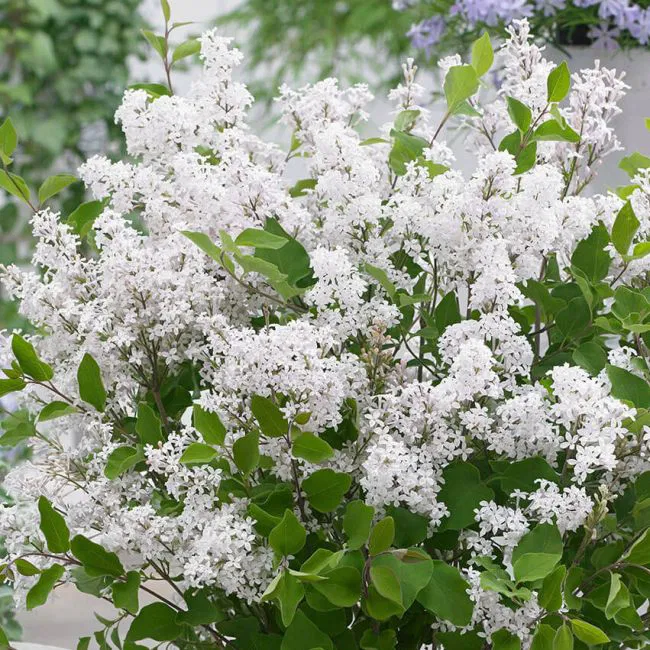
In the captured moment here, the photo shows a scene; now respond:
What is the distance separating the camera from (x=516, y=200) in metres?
0.54

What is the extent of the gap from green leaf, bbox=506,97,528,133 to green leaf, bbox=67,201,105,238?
23 centimetres

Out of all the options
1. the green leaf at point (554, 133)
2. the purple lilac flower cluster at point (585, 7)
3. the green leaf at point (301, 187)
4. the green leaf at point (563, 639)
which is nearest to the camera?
the green leaf at point (563, 639)

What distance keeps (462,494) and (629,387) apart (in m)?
0.09

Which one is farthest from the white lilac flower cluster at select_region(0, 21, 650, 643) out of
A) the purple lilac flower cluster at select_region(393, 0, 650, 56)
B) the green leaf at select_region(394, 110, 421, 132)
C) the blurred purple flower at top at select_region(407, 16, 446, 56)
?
the blurred purple flower at top at select_region(407, 16, 446, 56)

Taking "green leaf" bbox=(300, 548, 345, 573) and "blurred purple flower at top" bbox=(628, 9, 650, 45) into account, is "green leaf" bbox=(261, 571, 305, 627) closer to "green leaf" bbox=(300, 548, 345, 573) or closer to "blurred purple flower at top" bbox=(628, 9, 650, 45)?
"green leaf" bbox=(300, 548, 345, 573)

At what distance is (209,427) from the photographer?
19.3 inches

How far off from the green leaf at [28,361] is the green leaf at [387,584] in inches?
7.3

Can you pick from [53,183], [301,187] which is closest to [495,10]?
[301,187]

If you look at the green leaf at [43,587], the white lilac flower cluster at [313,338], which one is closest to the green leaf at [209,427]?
the white lilac flower cluster at [313,338]

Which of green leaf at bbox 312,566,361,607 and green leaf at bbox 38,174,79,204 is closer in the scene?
green leaf at bbox 312,566,361,607

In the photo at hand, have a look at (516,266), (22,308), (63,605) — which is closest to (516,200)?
(516,266)

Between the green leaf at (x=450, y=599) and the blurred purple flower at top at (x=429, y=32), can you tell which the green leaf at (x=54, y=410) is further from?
the blurred purple flower at top at (x=429, y=32)

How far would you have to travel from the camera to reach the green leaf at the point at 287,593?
1.47 feet

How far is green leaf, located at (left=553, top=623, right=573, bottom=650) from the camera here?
1.46ft
